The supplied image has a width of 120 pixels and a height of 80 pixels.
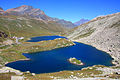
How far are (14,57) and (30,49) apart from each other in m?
27.9

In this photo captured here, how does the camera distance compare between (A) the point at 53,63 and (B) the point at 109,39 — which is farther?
(B) the point at 109,39

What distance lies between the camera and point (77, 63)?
6931 cm

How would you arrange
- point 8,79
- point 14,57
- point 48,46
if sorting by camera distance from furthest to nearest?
point 48,46
point 14,57
point 8,79

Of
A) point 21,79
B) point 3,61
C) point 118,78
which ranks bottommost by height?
point 118,78

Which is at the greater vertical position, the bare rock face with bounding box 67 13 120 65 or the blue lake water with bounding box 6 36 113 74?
the bare rock face with bounding box 67 13 120 65

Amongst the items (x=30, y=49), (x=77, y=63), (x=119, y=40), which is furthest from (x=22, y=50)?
(x=119, y=40)

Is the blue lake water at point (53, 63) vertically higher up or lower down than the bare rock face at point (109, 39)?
lower down

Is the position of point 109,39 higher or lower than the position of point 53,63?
higher

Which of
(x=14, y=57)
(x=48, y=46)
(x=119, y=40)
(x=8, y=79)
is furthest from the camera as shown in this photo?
(x=48, y=46)

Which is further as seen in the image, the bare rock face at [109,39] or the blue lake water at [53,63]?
the bare rock face at [109,39]

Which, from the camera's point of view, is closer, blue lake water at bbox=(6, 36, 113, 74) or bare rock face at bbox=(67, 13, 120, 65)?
blue lake water at bbox=(6, 36, 113, 74)

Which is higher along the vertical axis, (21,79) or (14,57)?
(14,57)

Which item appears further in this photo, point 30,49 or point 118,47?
point 30,49

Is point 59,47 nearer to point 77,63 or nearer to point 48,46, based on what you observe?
point 48,46
